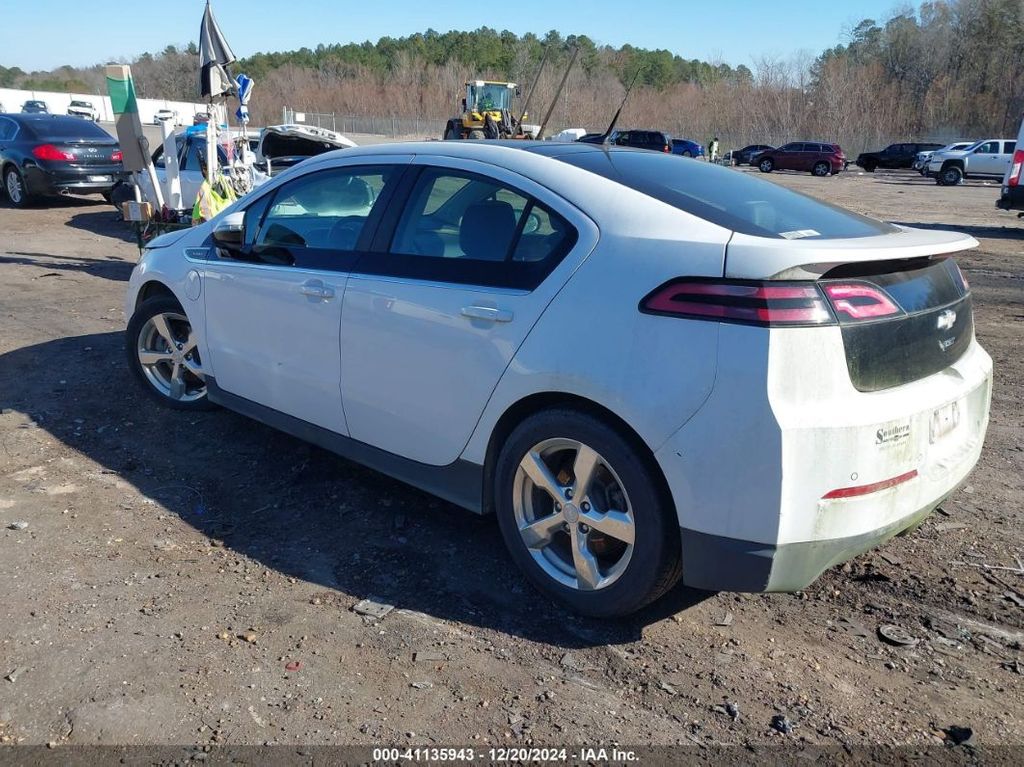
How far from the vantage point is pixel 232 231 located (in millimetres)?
4449

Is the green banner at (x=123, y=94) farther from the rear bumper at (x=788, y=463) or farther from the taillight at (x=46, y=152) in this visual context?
the rear bumper at (x=788, y=463)

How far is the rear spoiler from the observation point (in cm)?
257

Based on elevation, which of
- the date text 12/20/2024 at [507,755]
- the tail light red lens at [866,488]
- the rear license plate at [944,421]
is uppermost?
the rear license plate at [944,421]

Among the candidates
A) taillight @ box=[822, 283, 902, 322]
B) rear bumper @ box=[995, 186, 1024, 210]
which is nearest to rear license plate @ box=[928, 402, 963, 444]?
taillight @ box=[822, 283, 902, 322]

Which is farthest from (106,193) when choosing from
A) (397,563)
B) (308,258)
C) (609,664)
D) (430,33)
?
(430,33)

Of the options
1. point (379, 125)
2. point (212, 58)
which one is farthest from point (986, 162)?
point (379, 125)

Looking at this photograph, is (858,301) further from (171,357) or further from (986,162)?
(986,162)

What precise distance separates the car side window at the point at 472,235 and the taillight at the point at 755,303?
0.59 meters

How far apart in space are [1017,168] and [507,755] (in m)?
17.4

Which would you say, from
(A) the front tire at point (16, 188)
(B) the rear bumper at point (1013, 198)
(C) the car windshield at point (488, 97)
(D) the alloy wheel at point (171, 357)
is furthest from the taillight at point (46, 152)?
(C) the car windshield at point (488, 97)

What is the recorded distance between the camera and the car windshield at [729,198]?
299 centimetres

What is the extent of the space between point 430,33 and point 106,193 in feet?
406

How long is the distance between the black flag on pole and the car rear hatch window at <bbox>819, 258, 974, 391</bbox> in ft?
33.2

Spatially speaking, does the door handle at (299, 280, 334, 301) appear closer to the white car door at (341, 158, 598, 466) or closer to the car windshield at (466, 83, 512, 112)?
the white car door at (341, 158, 598, 466)
